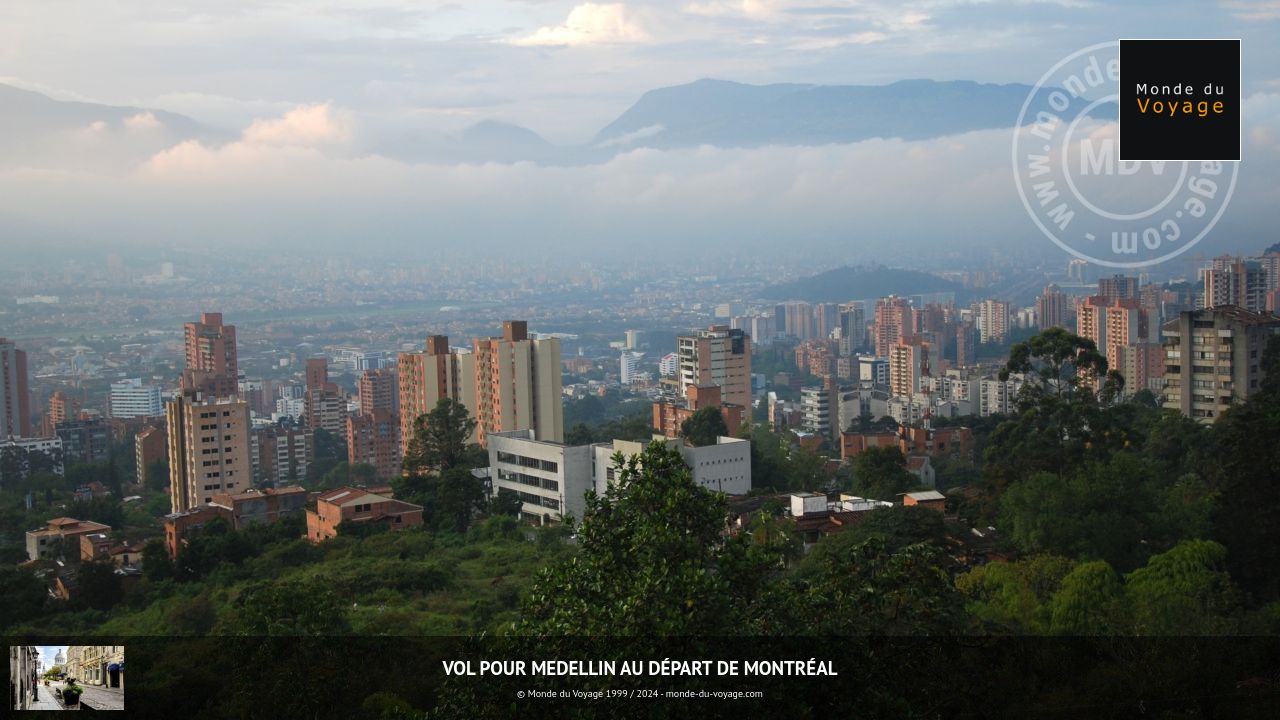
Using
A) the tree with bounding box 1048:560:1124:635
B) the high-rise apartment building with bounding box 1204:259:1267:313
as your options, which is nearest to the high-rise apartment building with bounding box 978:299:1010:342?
the high-rise apartment building with bounding box 1204:259:1267:313

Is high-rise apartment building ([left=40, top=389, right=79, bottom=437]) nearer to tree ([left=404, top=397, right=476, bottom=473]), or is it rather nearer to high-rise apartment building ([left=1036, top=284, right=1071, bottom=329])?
tree ([left=404, top=397, right=476, bottom=473])

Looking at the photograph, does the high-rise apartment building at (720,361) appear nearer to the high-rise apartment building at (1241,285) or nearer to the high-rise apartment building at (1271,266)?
the high-rise apartment building at (1241,285)

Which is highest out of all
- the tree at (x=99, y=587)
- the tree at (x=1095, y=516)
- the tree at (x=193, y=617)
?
the tree at (x=1095, y=516)

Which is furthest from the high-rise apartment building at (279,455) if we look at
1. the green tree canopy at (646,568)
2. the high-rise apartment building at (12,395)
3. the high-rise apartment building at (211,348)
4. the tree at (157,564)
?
the green tree canopy at (646,568)

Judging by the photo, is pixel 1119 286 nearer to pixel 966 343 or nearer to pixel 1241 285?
pixel 966 343

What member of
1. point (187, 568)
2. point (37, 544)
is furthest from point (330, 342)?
point (187, 568)

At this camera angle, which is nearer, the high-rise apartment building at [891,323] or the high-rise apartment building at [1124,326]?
the high-rise apartment building at [1124,326]
